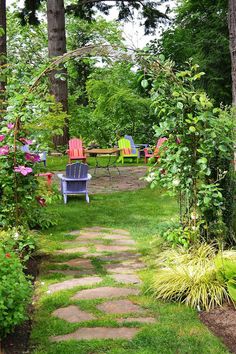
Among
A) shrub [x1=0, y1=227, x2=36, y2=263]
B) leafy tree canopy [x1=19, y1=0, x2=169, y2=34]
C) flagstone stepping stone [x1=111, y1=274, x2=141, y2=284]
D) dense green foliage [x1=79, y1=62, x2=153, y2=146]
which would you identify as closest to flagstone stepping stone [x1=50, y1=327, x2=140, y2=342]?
flagstone stepping stone [x1=111, y1=274, x2=141, y2=284]

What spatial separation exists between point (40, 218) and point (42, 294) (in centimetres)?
145

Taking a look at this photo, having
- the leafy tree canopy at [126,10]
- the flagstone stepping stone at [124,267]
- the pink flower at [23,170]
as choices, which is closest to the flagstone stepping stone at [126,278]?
the flagstone stepping stone at [124,267]

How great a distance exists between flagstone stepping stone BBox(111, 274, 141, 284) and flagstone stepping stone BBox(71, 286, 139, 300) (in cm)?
18

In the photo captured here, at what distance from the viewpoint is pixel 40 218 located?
498 centimetres

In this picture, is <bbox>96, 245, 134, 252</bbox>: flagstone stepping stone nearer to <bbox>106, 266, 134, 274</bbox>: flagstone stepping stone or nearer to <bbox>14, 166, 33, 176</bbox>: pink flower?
<bbox>106, 266, 134, 274</bbox>: flagstone stepping stone

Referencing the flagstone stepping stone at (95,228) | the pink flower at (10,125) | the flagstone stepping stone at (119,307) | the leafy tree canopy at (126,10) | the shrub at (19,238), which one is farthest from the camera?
the leafy tree canopy at (126,10)

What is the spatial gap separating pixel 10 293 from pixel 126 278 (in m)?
1.42

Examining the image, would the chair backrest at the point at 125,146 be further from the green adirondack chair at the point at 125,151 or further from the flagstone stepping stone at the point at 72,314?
the flagstone stepping stone at the point at 72,314

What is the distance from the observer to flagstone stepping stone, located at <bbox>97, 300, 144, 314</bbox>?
3.26m

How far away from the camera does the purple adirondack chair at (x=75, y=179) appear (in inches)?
281

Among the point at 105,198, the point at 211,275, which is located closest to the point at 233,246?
the point at 211,275

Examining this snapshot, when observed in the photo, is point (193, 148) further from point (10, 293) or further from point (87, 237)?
point (10, 293)

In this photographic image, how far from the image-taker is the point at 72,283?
3.82 metres

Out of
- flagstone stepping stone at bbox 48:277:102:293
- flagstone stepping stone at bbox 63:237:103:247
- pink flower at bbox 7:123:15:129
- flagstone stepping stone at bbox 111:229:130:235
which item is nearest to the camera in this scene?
flagstone stepping stone at bbox 48:277:102:293
